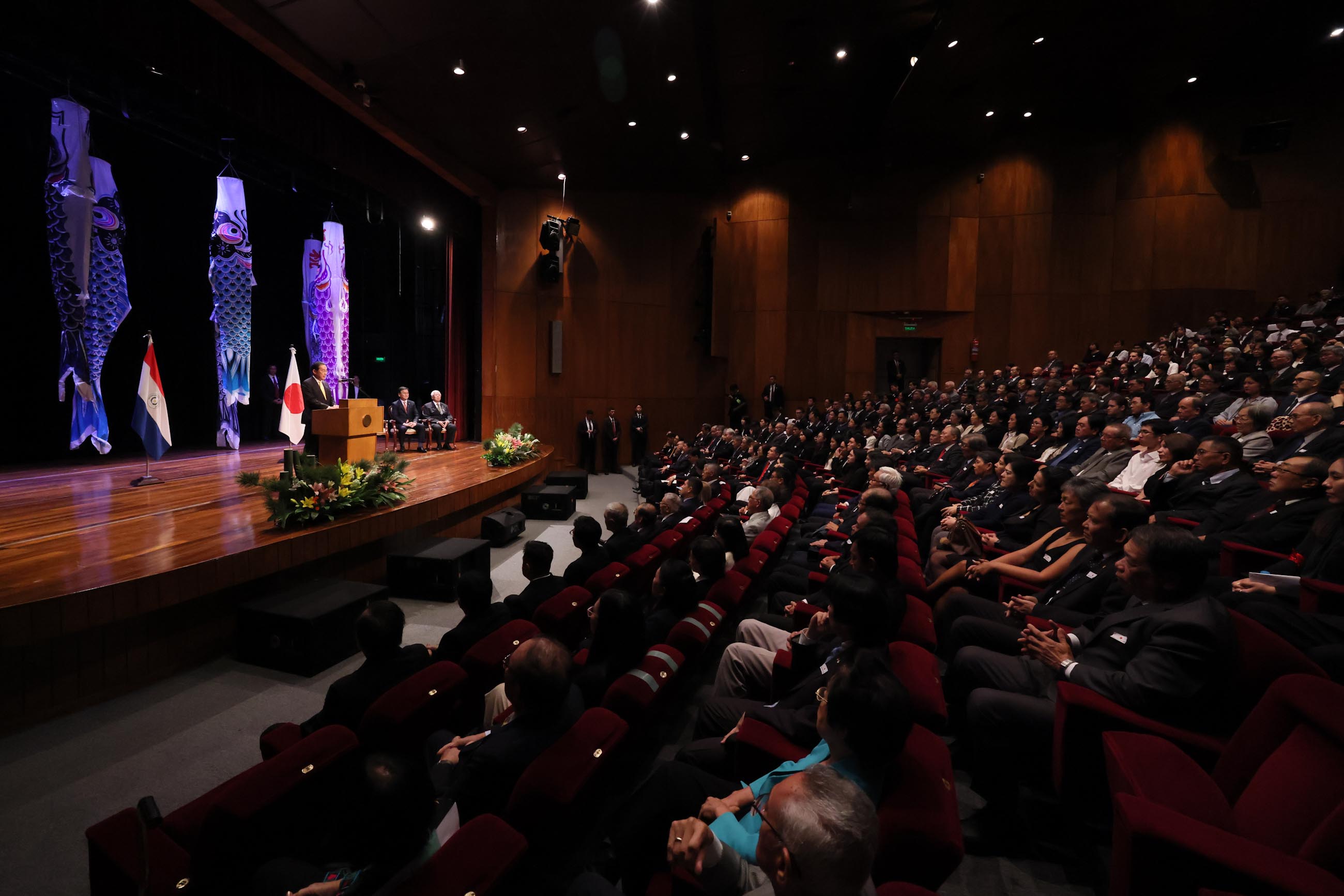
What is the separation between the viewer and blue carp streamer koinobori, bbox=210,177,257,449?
21.9ft

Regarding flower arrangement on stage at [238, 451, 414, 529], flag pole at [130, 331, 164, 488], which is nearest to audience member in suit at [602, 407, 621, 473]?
flower arrangement on stage at [238, 451, 414, 529]

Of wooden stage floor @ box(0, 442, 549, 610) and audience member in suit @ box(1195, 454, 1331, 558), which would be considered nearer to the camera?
audience member in suit @ box(1195, 454, 1331, 558)

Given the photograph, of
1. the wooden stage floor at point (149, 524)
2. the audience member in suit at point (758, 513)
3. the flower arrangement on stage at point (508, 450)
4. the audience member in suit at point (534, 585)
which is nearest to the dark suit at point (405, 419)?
the flower arrangement on stage at point (508, 450)

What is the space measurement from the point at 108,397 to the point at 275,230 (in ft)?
9.44

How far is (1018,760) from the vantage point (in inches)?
62.9

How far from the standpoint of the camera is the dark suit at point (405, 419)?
8.59 meters

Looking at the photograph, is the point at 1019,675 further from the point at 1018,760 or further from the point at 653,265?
the point at 653,265

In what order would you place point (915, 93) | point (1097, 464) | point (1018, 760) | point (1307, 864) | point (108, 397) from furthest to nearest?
1. point (915, 93)
2. point (108, 397)
3. point (1097, 464)
4. point (1018, 760)
5. point (1307, 864)

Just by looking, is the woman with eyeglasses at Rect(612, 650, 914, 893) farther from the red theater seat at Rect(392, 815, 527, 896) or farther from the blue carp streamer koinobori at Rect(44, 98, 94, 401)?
the blue carp streamer koinobori at Rect(44, 98, 94, 401)

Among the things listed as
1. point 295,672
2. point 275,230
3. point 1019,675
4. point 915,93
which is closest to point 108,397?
point 275,230

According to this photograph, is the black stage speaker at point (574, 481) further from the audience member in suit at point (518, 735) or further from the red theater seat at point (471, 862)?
the red theater seat at point (471, 862)

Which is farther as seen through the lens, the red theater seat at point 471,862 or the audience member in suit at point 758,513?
the audience member in suit at point 758,513

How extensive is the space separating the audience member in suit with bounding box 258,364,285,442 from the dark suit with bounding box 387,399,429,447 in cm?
145

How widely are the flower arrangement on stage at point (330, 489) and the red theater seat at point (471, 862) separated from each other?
3.12m
